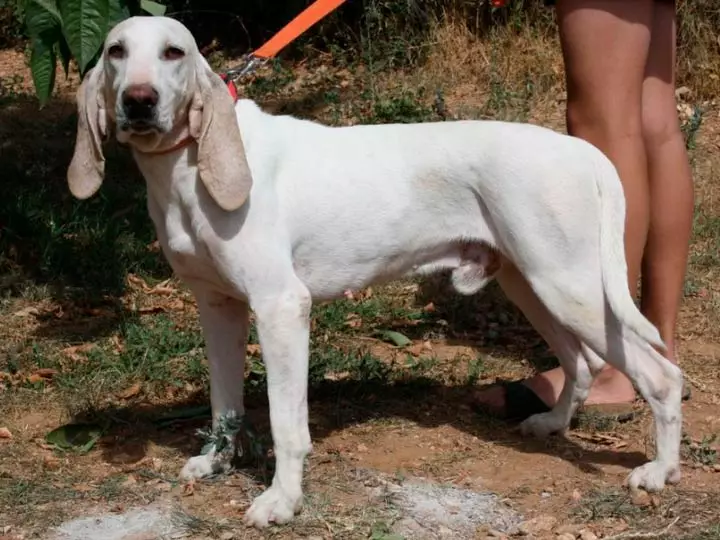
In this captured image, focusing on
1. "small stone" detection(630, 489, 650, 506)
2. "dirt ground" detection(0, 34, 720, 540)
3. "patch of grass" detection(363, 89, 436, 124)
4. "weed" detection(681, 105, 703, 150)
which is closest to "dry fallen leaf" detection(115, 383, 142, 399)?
"dirt ground" detection(0, 34, 720, 540)

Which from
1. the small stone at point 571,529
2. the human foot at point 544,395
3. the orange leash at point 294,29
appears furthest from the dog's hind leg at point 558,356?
the orange leash at point 294,29

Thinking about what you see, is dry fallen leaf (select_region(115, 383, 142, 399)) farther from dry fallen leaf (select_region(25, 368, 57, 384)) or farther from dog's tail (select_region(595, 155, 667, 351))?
dog's tail (select_region(595, 155, 667, 351))

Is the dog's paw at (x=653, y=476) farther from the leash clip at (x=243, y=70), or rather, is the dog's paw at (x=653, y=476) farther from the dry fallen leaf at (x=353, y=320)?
the dry fallen leaf at (x=353, y=320)

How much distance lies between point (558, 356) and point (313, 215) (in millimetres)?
1181

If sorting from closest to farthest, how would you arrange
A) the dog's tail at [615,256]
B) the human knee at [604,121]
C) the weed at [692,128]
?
the dog's tail at [615,256], the human knee at [604,121], the weed at [692,128]

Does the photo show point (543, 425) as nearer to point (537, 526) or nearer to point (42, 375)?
point (537, 526)

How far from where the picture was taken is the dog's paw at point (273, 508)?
364 cm

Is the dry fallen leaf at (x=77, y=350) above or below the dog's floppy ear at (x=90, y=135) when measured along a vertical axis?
below

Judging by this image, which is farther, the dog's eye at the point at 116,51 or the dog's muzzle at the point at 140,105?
the dog's eye at the point at 116,51

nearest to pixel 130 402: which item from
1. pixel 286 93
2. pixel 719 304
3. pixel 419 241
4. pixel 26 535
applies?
pixel 26 535

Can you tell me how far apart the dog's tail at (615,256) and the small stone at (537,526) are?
0.64 m

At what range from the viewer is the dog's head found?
A: 3.43m

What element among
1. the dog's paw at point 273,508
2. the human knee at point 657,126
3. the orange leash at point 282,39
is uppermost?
the orange leash at point 282,39

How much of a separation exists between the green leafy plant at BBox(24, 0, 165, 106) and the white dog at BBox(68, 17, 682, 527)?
1.94 feet
